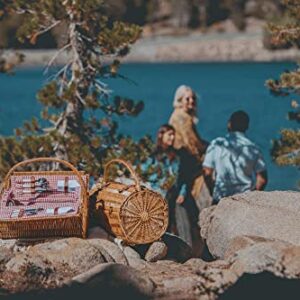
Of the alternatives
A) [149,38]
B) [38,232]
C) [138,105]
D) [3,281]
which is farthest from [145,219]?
[149,38]

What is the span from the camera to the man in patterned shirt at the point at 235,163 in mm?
10516

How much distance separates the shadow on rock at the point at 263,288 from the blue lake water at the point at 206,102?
25.6 feet

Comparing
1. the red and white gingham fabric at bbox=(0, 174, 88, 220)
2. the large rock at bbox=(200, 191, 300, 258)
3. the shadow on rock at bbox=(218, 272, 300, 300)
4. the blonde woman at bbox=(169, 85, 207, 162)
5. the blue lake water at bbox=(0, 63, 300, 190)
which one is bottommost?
the blue lake water at bbox=(0, 63, 300, 190)

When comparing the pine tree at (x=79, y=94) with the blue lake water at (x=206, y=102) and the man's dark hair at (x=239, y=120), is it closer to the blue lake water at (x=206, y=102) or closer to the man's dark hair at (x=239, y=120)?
the blue lake water at (x=206, y=102)

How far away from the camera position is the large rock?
8961mm

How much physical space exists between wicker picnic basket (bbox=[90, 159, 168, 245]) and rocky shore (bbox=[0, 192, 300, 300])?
0.39 feet

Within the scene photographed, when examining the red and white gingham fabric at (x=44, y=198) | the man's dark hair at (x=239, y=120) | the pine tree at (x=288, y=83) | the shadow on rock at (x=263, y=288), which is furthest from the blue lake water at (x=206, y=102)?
the shadow on rock at (x=263, y=288)

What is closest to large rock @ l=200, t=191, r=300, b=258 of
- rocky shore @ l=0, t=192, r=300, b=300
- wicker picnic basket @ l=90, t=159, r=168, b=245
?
rocky shore @ l=0, t=192, r=300, b=300

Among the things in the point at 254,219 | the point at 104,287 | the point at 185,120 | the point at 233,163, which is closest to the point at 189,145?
the point at 185,120

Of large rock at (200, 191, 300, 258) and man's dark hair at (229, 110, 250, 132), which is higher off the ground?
man's dark hair at (229, 110, 250, 132)

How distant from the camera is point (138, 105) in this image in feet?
43.8

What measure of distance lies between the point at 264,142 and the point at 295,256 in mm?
20294

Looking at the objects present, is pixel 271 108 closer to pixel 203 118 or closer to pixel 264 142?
pixel 203 118

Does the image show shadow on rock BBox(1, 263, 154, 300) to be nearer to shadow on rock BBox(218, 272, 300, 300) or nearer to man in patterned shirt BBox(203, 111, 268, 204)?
shadow on rock BBox(218, 272, 300, 300)
